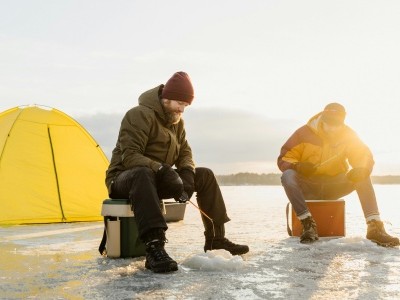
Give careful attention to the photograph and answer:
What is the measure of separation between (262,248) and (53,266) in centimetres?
173

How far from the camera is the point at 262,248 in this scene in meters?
4.29

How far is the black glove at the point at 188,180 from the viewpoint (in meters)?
3.71

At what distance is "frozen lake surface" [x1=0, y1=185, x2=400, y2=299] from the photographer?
2.61 meters

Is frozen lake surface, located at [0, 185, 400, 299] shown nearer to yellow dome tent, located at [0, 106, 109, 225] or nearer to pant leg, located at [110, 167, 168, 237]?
pant leg, located at [110, 167, 168, 237]

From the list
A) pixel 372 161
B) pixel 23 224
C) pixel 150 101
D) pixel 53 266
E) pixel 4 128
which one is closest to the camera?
pixel 53 266

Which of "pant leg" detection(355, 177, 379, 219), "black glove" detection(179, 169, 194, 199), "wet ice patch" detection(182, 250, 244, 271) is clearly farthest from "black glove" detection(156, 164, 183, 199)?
"pant leg" detection(355, 177, 379, 219)

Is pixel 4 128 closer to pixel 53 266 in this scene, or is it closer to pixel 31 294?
pixel 53 266

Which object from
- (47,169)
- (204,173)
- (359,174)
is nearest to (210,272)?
(204,173)

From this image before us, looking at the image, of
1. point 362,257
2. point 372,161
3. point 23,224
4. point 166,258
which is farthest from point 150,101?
point 23,224

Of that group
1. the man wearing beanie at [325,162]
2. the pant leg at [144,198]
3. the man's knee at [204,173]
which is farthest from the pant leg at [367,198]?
the pant leg at [144,198]

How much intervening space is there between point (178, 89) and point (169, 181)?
0.69 metres

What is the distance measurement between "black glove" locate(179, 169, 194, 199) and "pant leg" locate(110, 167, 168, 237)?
36 cm

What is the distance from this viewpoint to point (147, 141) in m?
3.67

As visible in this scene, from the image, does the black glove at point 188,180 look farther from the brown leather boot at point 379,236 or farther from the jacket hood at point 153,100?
the brown leather boot at point 379,236
